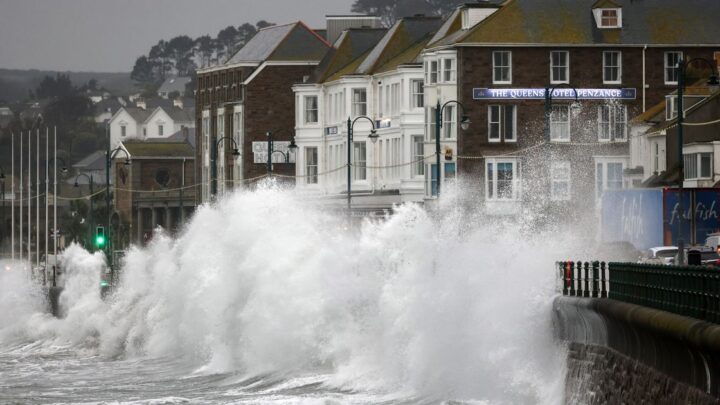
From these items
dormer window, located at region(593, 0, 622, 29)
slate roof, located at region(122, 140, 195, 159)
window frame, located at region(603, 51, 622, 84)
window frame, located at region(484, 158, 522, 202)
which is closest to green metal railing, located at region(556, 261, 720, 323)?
window frame, located at region(484, 158, 522, 202)

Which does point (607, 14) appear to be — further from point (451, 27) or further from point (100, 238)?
point (100, 238)

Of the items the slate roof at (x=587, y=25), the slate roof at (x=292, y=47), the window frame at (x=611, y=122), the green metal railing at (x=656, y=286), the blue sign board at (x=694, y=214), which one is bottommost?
the green metal railing at (x=656, y=286)

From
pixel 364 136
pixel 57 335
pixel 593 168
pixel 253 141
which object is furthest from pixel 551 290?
pixel 253 141

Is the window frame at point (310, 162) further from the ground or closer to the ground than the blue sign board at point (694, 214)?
further from the ground

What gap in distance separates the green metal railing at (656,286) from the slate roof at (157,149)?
120 meters

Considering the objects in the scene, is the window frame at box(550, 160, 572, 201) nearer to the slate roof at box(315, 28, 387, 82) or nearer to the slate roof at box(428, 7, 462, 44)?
the slate roof at box(428, 7, 462, 44)

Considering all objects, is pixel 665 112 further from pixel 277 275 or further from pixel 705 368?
pixel 705 368

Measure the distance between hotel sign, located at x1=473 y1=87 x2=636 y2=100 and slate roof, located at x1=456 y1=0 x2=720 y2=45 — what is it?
6.91 feet

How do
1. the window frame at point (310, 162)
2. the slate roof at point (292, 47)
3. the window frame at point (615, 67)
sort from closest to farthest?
the window frame at point (615, 67) → the window frame at point (310, 162) → the slate roof at point (292, 47)

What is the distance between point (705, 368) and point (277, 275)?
26.1m

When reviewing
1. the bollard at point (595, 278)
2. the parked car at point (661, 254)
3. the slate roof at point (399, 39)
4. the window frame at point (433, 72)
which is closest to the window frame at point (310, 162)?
the slate roof at point (399, 39)

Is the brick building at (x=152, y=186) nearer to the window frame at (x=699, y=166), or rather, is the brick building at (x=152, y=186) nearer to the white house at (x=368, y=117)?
the white house at (x=368, y=117)

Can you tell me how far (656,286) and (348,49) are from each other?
8443 centimetres

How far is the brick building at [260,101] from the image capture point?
114m
